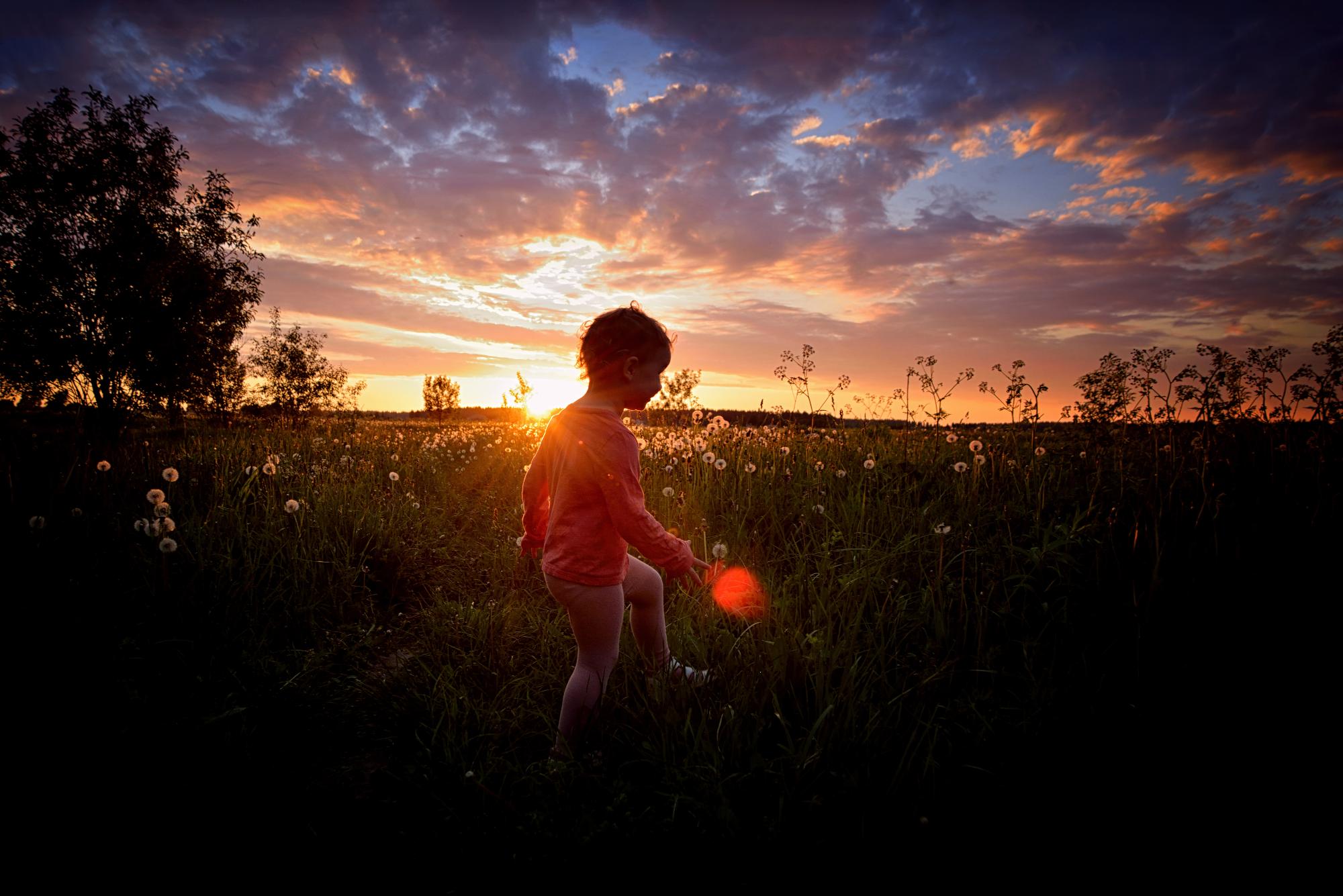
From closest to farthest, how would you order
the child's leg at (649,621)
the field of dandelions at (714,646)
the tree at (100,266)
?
the field of dandelions at (714,646), the child's leg at (649,621), the tree at (100,266)

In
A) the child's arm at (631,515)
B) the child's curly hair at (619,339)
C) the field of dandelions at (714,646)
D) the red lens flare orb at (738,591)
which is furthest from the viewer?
the red lens flare orb at (738,591)

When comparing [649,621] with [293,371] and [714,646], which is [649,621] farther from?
[293,371]

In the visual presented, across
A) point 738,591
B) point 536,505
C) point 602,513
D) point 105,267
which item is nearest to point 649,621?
point 602,513

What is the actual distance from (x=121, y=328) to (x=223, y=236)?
6.46 m

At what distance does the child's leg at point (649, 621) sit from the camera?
270 cm

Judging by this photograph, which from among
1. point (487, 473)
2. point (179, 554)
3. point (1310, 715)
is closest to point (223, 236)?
point (487, 473)

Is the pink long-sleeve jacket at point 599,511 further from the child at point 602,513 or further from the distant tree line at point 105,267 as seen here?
the distant tree line at point 105,267

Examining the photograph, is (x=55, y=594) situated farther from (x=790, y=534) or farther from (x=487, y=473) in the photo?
(x=487, y=473)

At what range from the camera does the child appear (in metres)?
2.34

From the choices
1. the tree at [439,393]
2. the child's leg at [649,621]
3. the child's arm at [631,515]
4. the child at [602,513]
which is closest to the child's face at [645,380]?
the child at [602,513]

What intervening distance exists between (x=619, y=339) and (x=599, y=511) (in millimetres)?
811

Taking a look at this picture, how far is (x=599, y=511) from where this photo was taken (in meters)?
2.44

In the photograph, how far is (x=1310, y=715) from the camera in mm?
2244

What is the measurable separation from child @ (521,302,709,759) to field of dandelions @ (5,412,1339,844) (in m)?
0.27
